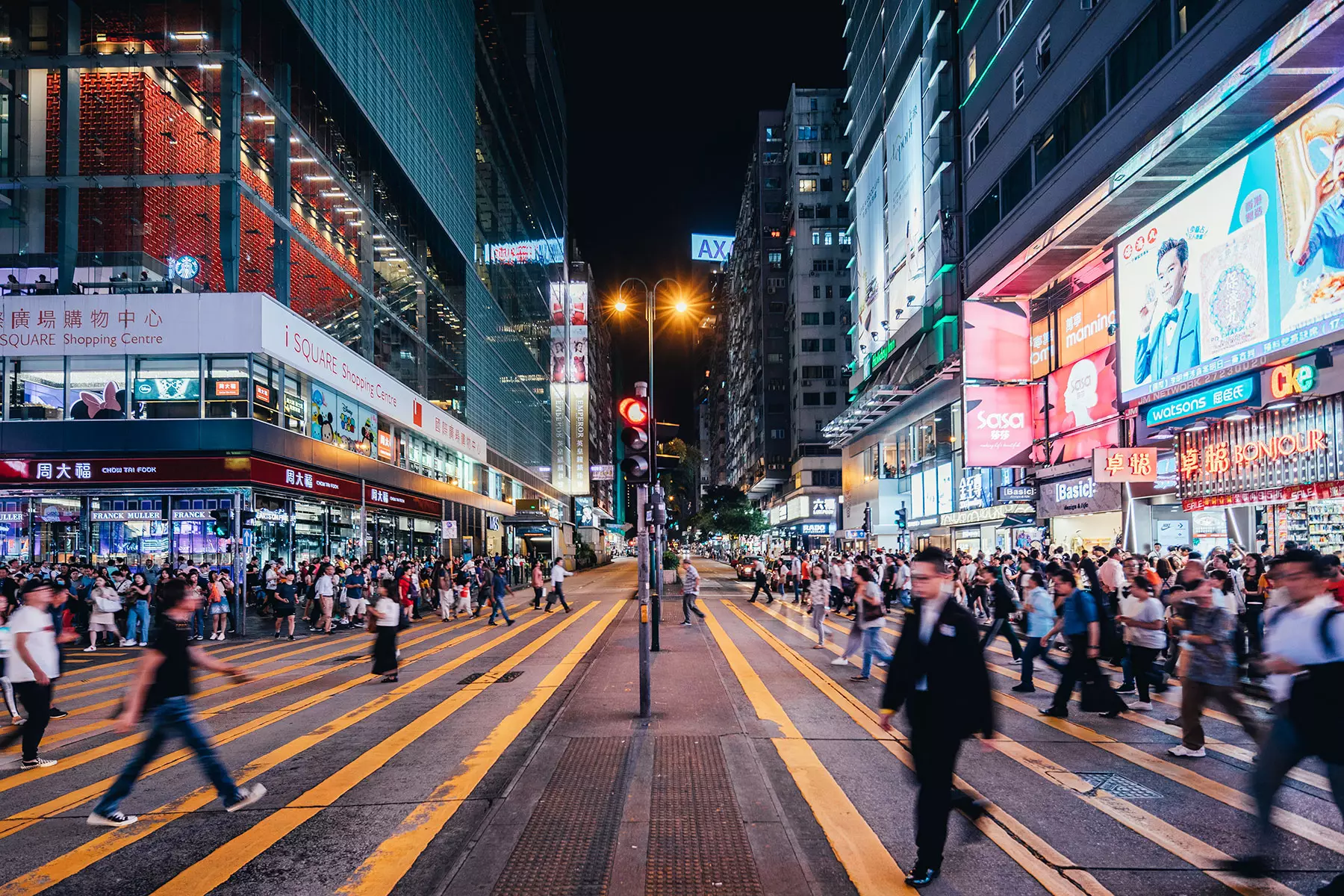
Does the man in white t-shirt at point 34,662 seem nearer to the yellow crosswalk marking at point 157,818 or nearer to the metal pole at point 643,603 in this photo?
the yellow crosswalk marking at point 157,818

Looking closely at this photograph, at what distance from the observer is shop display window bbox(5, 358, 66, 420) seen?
25.1 meters

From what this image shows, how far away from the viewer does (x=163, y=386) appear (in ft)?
82.3

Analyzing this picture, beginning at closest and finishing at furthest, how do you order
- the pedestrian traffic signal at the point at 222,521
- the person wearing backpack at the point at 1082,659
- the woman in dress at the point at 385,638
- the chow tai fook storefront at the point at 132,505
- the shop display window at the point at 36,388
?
the person wearing backpack at the point at 1082,659 < the woman in dress at the point at 385,638 < the pedestrian traffic signal at the point at 222,521 < the chow tai fook storefront at the point at 132,505 < the shop display window at the point at 36,388

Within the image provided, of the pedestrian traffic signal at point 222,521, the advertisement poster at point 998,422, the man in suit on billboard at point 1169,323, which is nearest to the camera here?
the man in suit on billboard at point 1169,323

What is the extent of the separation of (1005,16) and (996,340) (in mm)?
12685

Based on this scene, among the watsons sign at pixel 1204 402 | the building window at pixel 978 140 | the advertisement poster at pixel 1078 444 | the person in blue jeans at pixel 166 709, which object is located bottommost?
the person in blue jeans at pixel 166 709

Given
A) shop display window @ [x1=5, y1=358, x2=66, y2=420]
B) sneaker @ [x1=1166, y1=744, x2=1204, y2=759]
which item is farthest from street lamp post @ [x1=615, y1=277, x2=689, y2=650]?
shop display window @ [x1=5, y1=358, x2=66, y2=420]

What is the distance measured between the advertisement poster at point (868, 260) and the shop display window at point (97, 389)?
38.6 meters

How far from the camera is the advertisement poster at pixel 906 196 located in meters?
43.0

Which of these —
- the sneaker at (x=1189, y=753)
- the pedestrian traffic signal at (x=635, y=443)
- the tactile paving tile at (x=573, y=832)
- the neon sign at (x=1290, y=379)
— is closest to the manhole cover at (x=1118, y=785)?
the sneaker at (x=1189, y=753)

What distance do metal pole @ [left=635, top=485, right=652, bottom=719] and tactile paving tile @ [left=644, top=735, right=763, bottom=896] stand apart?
1552mm

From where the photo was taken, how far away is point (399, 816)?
6.41 metres

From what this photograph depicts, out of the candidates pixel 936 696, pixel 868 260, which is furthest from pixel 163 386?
pixel 868 260

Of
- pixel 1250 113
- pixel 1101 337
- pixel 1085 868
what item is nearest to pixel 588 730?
pixel 1085 868
